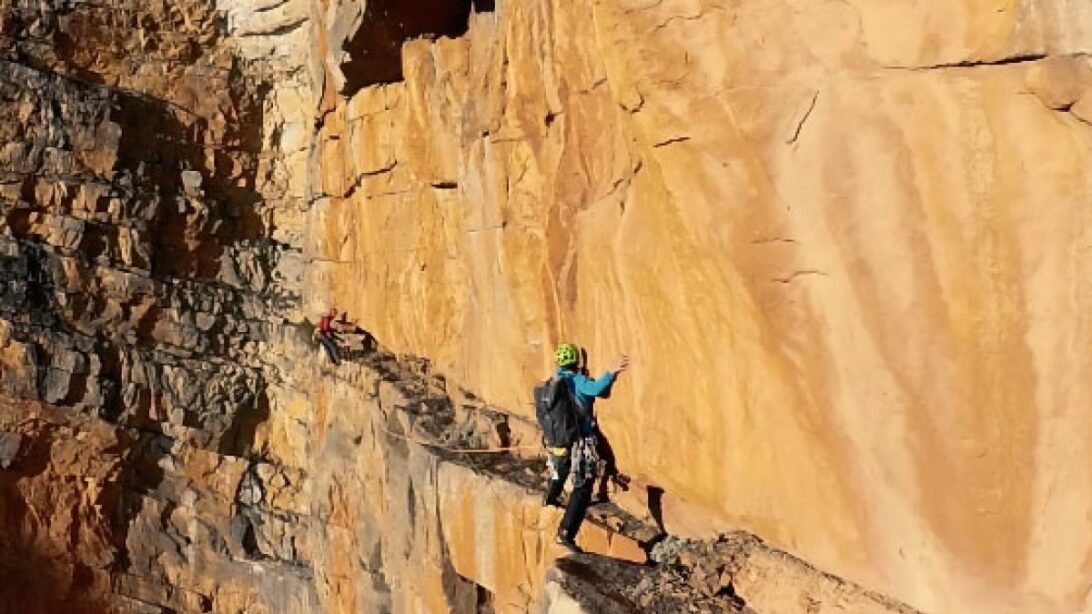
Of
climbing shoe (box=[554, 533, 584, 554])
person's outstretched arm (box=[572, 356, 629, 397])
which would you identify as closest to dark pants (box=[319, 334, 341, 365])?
person's outstretched arm (box=[572, 356, 629, 397])

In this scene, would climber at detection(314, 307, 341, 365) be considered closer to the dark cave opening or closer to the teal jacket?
the dark cave opening

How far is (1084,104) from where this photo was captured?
412 centimetres

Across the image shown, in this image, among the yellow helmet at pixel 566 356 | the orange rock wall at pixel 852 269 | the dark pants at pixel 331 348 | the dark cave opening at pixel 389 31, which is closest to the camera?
the orange rock wall at pixel 852 269

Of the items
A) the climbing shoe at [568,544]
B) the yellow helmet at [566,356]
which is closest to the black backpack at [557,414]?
the yellow helmet at [566,356]

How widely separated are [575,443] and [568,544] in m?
0.73

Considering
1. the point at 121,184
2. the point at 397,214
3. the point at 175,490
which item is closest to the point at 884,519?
the point at 397,214

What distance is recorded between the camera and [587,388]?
23.7ft

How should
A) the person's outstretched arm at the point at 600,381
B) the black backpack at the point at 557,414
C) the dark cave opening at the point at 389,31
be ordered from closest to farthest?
the black backpack at the point at 557,414, the person's outstretched arm at the point at 600,381, the dark cave opening at the point at 389,31

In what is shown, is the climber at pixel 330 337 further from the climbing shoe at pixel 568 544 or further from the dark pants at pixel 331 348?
the climbing shoe at pixel 568 544

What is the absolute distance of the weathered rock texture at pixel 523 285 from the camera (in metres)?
4.61

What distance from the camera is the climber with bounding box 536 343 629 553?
6887 mm

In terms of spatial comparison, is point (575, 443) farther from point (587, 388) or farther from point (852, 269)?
point (852, 269)

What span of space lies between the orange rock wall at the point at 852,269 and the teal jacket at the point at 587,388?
179mm

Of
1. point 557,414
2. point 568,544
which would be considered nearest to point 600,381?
point 557,414
